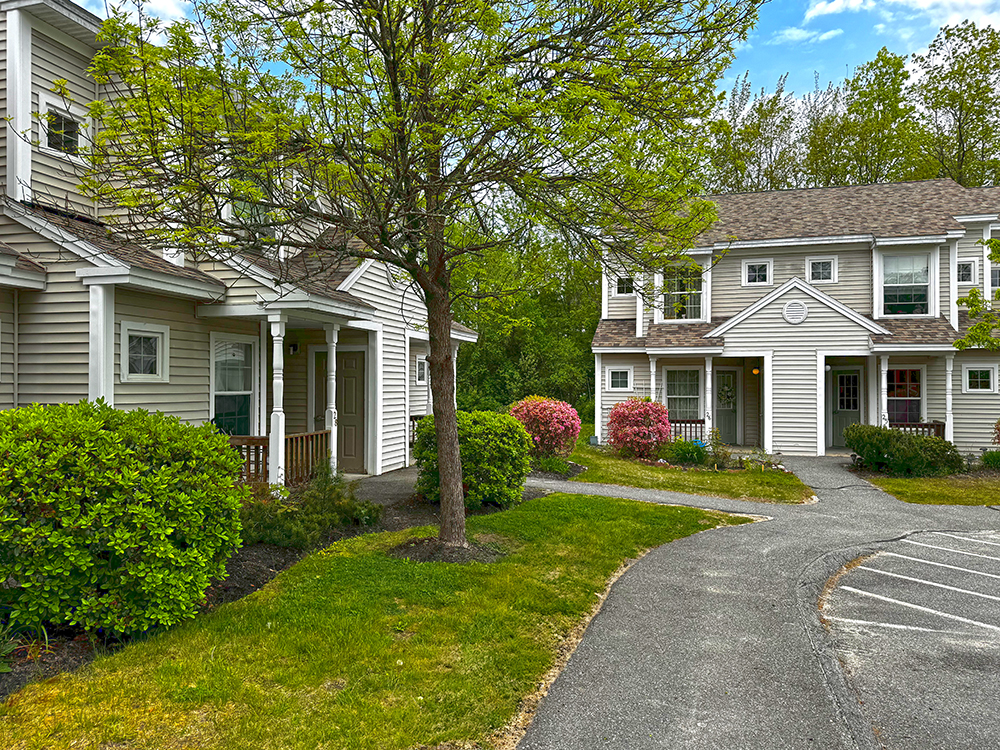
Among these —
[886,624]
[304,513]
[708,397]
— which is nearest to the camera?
[886,624]

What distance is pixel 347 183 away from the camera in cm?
606

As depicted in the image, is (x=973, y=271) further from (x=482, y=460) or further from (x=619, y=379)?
(x=482, y=460)

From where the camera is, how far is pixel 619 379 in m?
19.7

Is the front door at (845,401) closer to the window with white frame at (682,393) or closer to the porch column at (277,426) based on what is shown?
the window with white frame at (682,393)

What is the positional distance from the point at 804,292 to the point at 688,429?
4.92 meters

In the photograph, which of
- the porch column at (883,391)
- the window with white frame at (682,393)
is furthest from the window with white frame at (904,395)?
the window with white frame at (682,393)

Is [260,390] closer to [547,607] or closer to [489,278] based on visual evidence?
[489,278]

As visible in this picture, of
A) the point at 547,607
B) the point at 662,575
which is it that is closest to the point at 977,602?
the point at 662,575

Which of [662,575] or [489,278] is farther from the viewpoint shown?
[489,278]

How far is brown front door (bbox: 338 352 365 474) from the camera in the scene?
13016 millimetres

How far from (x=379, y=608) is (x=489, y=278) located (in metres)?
4.26

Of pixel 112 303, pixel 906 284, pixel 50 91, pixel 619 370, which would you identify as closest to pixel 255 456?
pixel 112 303

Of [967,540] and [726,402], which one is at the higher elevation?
[726,402]

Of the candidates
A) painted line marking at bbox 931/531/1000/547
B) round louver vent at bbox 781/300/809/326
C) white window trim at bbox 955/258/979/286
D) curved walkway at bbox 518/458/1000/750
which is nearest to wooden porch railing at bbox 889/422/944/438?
round louver vent at bbox 781/300/809/326
